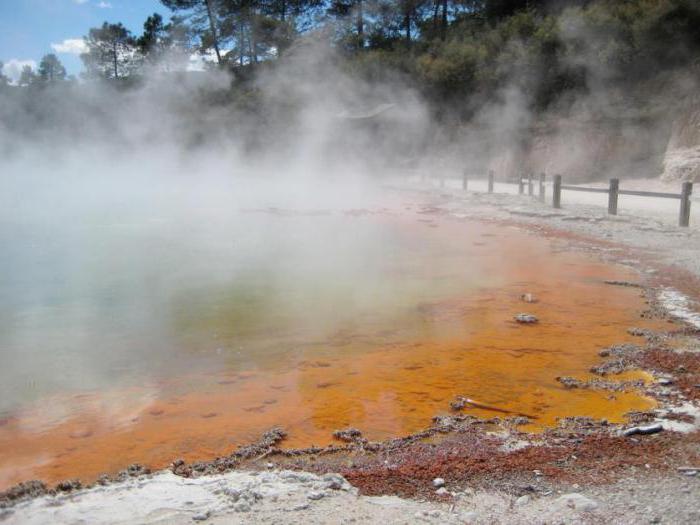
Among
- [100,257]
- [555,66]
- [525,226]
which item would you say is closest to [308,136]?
[555,66]

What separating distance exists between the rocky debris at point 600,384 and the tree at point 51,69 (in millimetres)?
32931

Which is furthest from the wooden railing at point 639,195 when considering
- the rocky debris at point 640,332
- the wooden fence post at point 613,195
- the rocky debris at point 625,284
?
the rocky debris at point 640,332

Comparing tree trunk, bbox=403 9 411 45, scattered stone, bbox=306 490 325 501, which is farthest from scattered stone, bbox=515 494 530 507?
tree trunk, bbox=403 9 411 45

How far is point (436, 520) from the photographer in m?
2.13

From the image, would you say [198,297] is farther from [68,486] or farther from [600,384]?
[600,384]

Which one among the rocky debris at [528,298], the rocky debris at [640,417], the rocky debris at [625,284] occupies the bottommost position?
the rocky debris at [640,417]

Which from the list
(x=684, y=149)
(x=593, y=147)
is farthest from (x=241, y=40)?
(x=684, y=149)

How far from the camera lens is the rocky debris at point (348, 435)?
9.61 ft

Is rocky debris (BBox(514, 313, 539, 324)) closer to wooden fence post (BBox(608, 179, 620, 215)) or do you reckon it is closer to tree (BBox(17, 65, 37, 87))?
wooden fence post (BBox(608, 179, 620, 215))

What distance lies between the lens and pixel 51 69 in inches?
1287

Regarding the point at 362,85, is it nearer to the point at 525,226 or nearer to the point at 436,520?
the point at 525,226

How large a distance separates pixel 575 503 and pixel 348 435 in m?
1.11

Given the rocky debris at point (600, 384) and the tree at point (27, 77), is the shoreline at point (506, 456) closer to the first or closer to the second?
the rocky debris at point (600, 384)

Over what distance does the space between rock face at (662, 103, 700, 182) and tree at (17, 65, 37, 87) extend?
85.3ft
